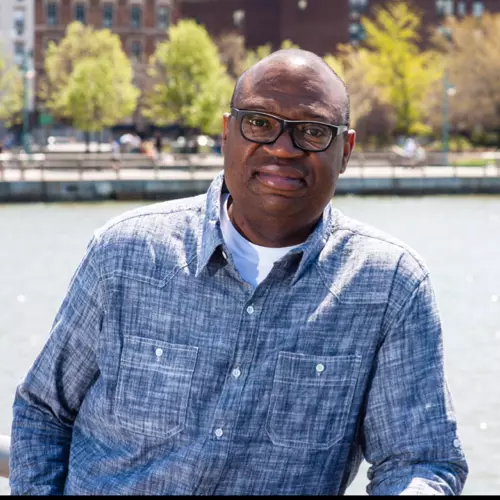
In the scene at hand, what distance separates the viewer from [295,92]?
110 inches

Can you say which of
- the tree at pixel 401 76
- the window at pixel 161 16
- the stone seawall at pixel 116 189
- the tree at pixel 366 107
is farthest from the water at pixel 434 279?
the window at pixel 161 16

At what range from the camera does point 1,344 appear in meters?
18.1

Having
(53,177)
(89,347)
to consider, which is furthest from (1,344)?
(53,177)

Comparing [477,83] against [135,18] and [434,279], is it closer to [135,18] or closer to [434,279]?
[135,18]

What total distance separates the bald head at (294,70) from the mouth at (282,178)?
0.17 meters

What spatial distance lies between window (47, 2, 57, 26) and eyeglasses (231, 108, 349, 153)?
3402 inches

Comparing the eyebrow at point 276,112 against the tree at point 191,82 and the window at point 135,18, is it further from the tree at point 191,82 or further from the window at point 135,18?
the window at point 135,18

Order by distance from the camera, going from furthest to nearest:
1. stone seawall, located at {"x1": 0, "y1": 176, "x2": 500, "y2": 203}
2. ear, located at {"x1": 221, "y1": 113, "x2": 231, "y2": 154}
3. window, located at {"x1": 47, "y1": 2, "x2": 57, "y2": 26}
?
1. window, located at {"x1": 47, "y1": 2, "x2": 57, "y2": 26}
2. stone seawall, located at {"x1": 0, "y1": 176, "x2": 500, "y2": 203}
3. ear, located at {"x1": 221, "y1": 113, "x2": 231, "y2": 154}

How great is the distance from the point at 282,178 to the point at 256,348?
0.39 m

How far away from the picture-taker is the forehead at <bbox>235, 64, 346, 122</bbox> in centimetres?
279

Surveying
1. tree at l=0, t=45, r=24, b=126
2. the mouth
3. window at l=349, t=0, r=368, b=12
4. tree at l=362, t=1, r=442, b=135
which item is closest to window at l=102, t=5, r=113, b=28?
tree at l=0, t=45, r=24, b=126

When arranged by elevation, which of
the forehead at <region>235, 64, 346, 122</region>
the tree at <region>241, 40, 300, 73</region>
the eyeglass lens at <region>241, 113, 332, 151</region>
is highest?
the forehead at <region>235, 64, 346, 122</region>

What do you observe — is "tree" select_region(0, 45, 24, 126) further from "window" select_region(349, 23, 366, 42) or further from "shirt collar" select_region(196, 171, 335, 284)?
"shirt collar" select_region(196, 171, 335, 284)

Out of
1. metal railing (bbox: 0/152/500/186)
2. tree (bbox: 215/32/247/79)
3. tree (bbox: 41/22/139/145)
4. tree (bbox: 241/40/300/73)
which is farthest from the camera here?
tree (bbox: 215/32/247/79)
